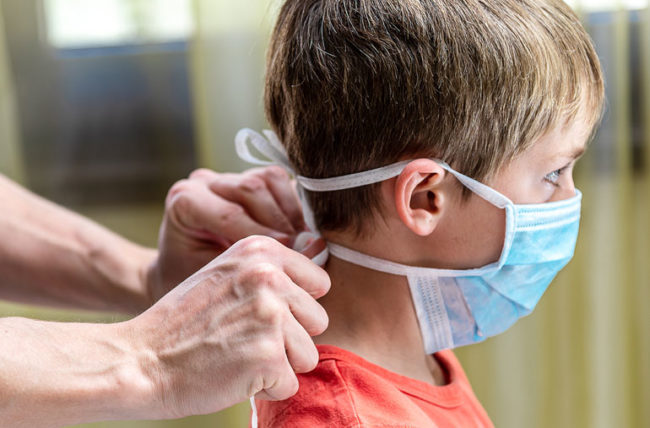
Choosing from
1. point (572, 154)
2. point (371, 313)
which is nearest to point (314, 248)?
point (371, 313)

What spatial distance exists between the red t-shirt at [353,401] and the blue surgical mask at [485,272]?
0.09m

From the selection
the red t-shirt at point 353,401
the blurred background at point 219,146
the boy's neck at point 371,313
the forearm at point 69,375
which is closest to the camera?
the forearm at point 69,375

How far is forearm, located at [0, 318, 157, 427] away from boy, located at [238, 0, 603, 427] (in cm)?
19

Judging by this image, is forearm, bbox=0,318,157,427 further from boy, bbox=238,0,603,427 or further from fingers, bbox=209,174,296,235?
fingers, bbox=209,174,296,235

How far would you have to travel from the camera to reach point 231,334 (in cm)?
79

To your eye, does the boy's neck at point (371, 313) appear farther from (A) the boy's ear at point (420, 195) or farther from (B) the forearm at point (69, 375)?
(B) the forearm at point (69, 375)

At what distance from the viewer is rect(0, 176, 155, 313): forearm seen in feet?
4.22

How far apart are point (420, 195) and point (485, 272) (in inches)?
5.2

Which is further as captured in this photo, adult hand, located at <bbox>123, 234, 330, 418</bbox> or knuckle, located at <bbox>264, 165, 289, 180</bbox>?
knuckle, located at <bbox>264, 165, 289, 180</bbox>

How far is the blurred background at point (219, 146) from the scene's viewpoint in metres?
1.90

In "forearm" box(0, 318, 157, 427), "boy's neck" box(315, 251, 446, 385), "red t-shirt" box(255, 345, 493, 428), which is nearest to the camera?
"forearm" box(0, 318, 157, 427)

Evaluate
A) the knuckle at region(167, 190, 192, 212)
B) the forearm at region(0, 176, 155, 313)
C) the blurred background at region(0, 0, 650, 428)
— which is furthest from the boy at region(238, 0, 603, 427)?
the blurred background at region(0, 0, 650, 428)

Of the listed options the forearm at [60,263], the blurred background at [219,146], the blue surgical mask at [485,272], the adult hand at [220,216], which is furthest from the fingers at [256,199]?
the blurred background at [219,146]

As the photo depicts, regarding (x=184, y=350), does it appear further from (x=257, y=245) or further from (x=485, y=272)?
(x=485, y=272)
